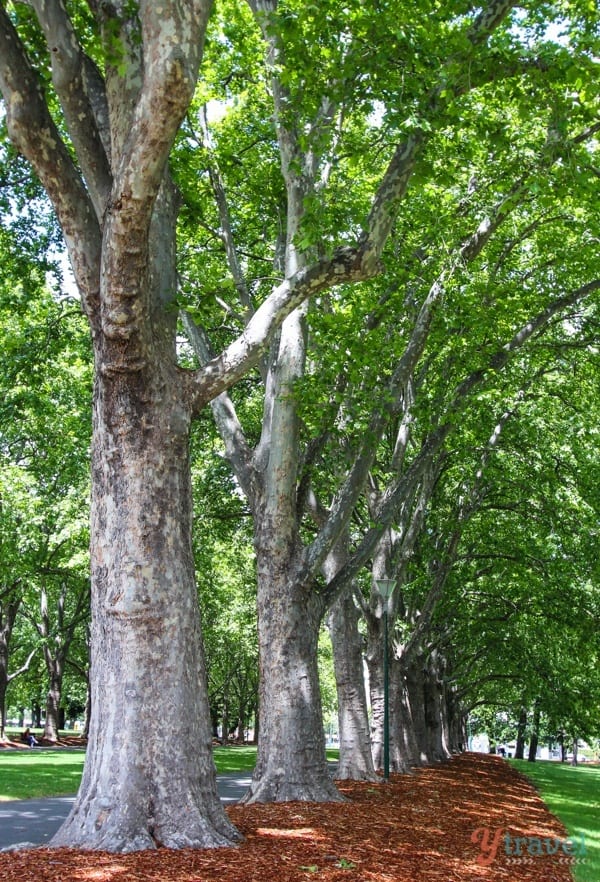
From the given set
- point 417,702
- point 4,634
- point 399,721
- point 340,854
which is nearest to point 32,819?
point 340,854

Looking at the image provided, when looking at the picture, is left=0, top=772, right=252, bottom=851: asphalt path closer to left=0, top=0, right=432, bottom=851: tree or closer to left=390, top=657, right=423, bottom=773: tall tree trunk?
left=0, top=0, right=432, bottom=851: tree

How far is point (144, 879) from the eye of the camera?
5.50 meters

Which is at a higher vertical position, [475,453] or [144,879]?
[475,453]

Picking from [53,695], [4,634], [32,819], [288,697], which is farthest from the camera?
[53,695]

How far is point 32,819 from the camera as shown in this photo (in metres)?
10.1

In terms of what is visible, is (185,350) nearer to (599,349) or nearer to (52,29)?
(599,349)

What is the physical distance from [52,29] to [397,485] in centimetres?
872

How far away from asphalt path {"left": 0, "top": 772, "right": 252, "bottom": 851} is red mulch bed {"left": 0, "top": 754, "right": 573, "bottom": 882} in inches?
58.0

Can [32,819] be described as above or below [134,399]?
below

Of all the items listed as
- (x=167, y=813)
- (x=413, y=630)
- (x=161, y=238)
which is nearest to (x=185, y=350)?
(x=413, y=630)

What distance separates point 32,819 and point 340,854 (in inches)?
189

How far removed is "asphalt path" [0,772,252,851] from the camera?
8312 millimetres

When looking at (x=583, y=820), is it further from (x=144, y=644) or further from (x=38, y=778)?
(x=38, y=778)

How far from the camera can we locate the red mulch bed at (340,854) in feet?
19.1
